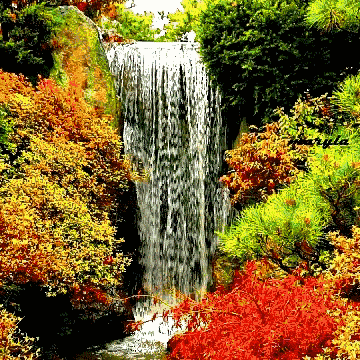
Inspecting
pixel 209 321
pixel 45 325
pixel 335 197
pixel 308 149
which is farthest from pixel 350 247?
pixel 45 325

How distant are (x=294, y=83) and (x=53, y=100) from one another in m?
4.35

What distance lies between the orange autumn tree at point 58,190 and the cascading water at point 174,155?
5.61 feet

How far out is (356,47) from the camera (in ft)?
26.5

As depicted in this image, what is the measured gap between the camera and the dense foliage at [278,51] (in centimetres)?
792

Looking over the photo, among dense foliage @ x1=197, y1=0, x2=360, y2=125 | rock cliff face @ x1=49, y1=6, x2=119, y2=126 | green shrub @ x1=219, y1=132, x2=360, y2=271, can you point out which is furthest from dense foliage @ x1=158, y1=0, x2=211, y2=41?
green shrub @ x1=219, y1=132, x2=360, y2=271

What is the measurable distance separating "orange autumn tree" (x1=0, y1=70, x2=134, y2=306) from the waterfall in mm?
1700

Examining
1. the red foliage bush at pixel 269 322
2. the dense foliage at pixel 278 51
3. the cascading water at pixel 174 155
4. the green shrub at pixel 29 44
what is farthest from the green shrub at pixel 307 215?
the green shrub at pixel 29 44

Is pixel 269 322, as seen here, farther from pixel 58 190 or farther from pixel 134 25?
pixel 134 25

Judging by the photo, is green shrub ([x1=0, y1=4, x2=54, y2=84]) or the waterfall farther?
the waterfall

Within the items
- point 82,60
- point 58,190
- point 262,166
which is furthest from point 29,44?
point 262,166

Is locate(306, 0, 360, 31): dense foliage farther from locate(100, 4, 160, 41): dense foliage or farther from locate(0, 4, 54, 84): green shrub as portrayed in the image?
locate(100, 4, 160, 41): dense foliage

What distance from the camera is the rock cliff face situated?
29.3 feet

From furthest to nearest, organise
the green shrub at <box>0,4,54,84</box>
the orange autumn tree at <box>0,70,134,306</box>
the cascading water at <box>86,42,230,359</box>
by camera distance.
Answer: the cascading water at <box>86,42,230,359</box>, the green shrub at <box>0,4,54,84</box>, the orange autumn tree at <box>0,70,134,306</box>

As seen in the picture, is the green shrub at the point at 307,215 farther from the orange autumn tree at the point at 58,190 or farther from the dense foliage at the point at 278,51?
the dense foliage at the point at 278,51
